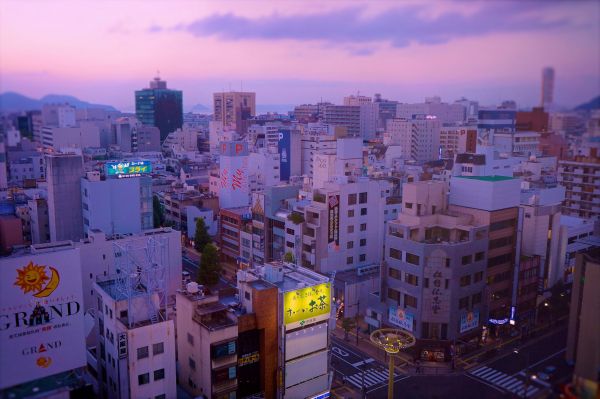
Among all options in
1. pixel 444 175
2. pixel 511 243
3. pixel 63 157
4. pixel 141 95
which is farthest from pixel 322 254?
pixel 141 95

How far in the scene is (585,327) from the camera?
15.0 meters

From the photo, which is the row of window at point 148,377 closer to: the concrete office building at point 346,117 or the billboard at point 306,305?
the billboard at point 306,305

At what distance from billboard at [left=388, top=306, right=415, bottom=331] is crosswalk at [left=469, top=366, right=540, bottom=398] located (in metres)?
3.17

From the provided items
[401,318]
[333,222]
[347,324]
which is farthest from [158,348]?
[333,222]

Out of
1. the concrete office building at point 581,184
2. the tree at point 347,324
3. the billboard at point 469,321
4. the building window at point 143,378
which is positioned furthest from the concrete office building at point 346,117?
the building window at point 143,378

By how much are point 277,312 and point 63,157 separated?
18.7 meters

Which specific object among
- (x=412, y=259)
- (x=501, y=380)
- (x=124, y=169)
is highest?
(x=124, y=169)

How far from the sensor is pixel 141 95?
96125 mm

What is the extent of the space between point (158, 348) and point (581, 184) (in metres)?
36.6

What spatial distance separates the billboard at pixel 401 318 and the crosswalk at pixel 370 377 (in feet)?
7.86

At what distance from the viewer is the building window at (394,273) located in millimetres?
23775

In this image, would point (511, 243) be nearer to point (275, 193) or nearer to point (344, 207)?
point (344, 207)

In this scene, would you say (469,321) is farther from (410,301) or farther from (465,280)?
(410,301)

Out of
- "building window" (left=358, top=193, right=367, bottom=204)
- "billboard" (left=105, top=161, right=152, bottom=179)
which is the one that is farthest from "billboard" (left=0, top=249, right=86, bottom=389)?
"building window" (left=358, top=193, right=367, bottom=204)
